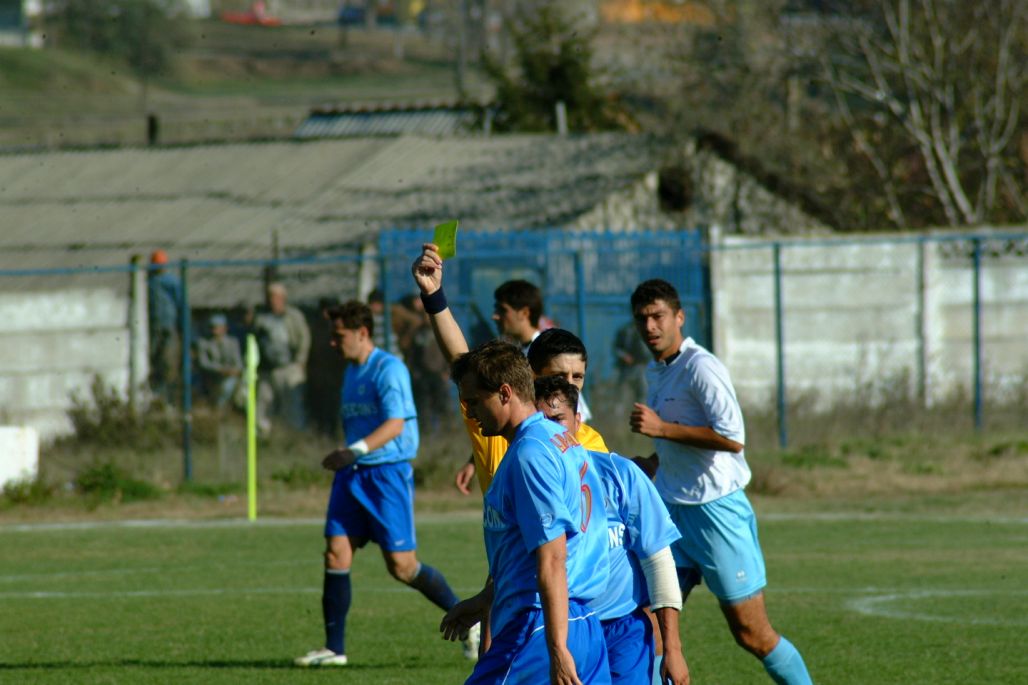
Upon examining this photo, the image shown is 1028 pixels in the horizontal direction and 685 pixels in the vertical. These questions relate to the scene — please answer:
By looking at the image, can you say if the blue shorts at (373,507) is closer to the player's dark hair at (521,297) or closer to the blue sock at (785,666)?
the player's dark hair at (521,297)

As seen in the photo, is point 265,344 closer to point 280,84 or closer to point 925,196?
point 925,196

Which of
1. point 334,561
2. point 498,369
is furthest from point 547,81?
point 498,369

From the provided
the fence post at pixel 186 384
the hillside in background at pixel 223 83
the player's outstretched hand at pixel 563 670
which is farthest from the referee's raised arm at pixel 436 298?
the hillside in background at pixel 223 83

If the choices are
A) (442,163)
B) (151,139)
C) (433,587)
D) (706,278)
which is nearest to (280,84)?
(151,139)

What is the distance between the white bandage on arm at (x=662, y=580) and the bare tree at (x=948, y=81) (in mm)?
22291

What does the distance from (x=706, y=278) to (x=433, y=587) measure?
1173 cm

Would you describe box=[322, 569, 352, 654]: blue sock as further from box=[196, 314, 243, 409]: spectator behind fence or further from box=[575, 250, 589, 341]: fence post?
box=[196, 314, 243, 409]: spectator behind fence

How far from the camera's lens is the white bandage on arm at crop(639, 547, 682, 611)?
231 inches

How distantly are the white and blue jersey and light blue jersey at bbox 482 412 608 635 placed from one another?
0.47 feet

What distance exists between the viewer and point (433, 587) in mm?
9859

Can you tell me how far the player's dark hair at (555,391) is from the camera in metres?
6.11

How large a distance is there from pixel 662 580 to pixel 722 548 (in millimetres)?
1834

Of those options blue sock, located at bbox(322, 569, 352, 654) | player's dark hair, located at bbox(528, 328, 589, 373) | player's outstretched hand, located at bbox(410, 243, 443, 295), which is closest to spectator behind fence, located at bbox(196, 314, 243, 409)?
blue sock, located at bbox(322, 569, 352, 654)

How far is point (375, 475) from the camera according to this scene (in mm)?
9961
